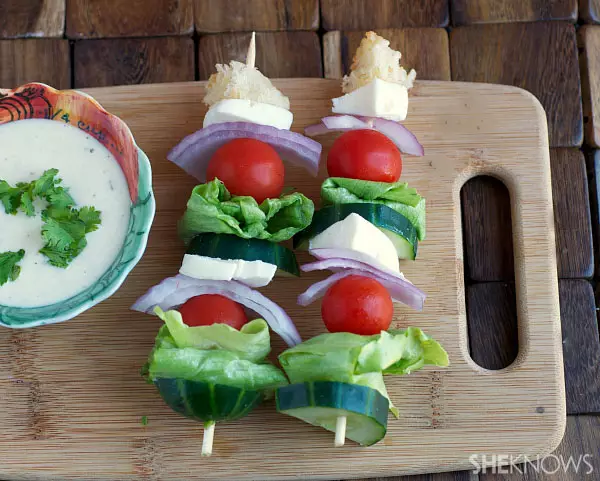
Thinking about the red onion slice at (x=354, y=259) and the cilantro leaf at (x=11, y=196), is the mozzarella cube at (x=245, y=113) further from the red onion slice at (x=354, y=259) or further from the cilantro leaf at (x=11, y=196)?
the cilantro leaf at (x=11, y=196)

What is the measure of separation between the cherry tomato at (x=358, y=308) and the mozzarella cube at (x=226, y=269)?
0.23m

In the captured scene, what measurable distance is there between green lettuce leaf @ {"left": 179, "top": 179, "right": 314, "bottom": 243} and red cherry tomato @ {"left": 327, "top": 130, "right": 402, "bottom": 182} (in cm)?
21

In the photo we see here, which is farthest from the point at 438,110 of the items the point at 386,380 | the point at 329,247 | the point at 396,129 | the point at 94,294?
the point at 94,294

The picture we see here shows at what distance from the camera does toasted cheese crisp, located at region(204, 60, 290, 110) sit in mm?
2387

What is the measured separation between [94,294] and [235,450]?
0.71 meters

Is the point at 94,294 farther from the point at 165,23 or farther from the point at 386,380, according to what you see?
the point at 165,23

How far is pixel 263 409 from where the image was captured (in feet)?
7.75

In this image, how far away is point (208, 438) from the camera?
85.2 inches

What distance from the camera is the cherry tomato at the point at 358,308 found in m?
2.20

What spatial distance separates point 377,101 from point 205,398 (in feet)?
3.81

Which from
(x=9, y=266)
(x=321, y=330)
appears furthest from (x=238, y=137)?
(x=9, y=266)

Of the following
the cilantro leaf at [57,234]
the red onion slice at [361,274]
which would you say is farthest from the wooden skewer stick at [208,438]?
the cilantro leaf at [57,234]

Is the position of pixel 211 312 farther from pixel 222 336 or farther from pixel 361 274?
pixel 361 274
